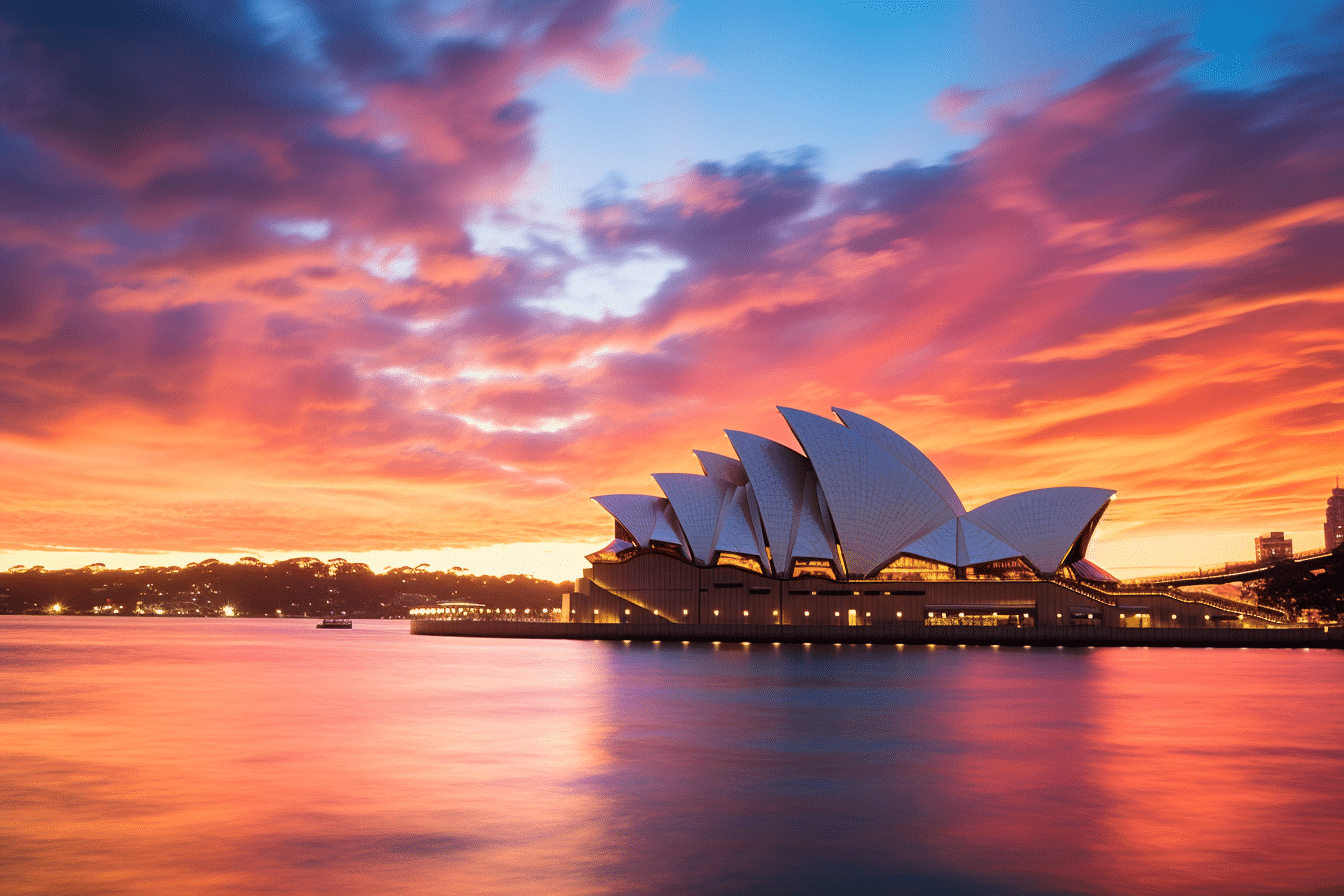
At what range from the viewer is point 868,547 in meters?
81.8

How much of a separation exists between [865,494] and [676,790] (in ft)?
208

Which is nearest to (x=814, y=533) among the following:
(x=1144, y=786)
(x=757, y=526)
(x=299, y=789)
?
(x=757, y=526)

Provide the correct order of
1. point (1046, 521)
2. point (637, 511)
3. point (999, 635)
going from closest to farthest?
point (999, 635)
point (1046, 521)
point (637, 511)

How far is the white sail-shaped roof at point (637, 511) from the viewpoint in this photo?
86.9 m

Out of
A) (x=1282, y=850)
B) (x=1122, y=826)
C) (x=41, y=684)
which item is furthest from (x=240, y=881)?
(x=41, y=684)

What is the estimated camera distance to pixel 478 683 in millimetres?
46375

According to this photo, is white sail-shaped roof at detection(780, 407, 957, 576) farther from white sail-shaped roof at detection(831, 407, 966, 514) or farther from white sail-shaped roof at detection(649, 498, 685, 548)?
white sail-shaped roof at detection(649, 498, 685, 548)

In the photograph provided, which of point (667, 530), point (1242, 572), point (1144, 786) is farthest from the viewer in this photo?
point (1242, 572)

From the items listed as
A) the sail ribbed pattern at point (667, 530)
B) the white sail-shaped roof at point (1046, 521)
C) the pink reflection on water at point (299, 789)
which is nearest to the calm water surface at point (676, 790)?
the pink reflection on water at point (299, 789)

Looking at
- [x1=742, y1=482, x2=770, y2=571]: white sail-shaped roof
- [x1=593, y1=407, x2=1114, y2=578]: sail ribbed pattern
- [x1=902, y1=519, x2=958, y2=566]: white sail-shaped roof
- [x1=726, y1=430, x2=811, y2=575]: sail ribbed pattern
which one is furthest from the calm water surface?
[x1=742, y1=482, x2=770, y2=571]: white sail-shaped roof

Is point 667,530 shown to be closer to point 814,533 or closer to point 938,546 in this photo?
point 814,533

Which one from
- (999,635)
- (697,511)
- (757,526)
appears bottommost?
(999,635)

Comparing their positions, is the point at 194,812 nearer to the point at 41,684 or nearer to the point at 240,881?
the point at 240,881

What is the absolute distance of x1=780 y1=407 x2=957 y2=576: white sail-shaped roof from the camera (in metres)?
79.6
